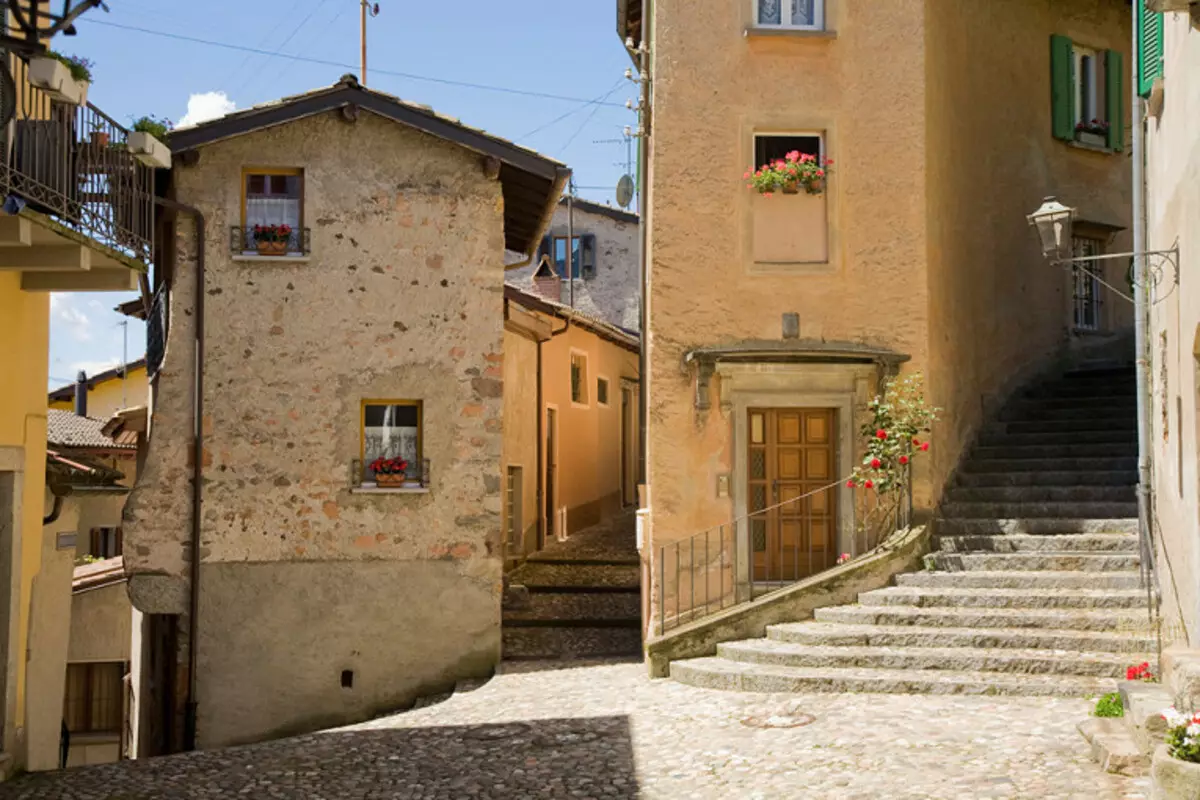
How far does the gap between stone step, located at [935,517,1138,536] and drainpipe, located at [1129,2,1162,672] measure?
87 centimetres

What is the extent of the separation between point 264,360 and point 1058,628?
27.4 feet

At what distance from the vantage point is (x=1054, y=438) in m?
14.7

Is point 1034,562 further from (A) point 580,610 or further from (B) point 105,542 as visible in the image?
(B) point 105,542

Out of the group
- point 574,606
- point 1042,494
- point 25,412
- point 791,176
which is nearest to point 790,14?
point 791,176

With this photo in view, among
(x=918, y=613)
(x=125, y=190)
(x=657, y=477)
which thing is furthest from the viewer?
(x=657, y=477)

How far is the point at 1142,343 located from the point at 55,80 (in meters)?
8.63

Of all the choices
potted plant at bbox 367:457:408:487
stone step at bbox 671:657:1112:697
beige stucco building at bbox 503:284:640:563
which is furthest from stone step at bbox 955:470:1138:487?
potted plant at bbox 367:457:408:487

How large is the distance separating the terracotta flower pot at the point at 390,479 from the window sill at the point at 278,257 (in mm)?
2439

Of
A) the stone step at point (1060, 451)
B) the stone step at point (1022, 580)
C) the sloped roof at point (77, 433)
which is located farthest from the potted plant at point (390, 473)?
the sloped roof at point (77, 433)

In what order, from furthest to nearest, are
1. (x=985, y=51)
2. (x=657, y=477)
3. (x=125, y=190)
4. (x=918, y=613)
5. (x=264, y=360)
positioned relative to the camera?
(x=985, y=51), (x=264, y=360), (x=657, y=477), (x=918, y=613), (x=125, y=190)

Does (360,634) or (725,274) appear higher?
(725,274)

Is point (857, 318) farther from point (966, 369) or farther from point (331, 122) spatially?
point (331, 122)

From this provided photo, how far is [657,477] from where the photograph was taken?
44.0 feet

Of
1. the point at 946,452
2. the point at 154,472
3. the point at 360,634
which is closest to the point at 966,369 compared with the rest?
the point at 946,452
